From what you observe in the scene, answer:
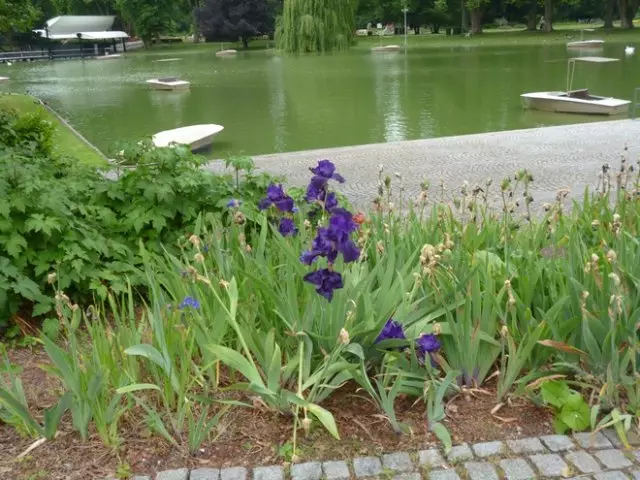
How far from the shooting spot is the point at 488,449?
2625mm

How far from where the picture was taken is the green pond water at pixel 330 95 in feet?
51.1

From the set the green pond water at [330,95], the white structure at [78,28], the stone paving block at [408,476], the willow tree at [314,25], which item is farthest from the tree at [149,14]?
the stone paving block at [408,476]

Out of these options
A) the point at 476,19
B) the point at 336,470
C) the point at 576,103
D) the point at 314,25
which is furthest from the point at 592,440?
the point at 476,19

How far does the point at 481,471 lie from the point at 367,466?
41 cm

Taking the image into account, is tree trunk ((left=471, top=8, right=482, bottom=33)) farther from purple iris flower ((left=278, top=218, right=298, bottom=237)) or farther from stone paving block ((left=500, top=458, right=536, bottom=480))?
stone paving block ((left=500, top=458, right=536, bottom=480))

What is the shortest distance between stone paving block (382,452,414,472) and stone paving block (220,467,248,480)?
0.52 m

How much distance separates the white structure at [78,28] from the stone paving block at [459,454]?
211 feet

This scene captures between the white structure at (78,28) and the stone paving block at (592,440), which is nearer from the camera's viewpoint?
the stone paving block at (592,440)

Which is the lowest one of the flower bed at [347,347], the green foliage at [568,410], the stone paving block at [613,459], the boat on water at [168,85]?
the stone paving block at [613,459]

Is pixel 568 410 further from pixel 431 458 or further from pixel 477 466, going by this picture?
pixel 431 458

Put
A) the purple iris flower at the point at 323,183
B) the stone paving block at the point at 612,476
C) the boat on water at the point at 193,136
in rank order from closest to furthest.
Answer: the stone paving block at the point at 612,476 → the purple iris flower at the point at 323,183 → the boat on water at the point at 193,136

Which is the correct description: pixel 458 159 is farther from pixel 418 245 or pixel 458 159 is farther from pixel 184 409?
pixel 184 409

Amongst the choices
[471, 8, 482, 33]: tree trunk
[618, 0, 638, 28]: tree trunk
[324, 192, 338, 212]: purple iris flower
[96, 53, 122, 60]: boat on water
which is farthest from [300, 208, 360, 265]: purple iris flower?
[471, 8, 482, 33]: tree trunk

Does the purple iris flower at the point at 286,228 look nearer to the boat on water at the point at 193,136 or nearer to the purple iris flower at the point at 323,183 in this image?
the purple iris flower at the point at 323,183
